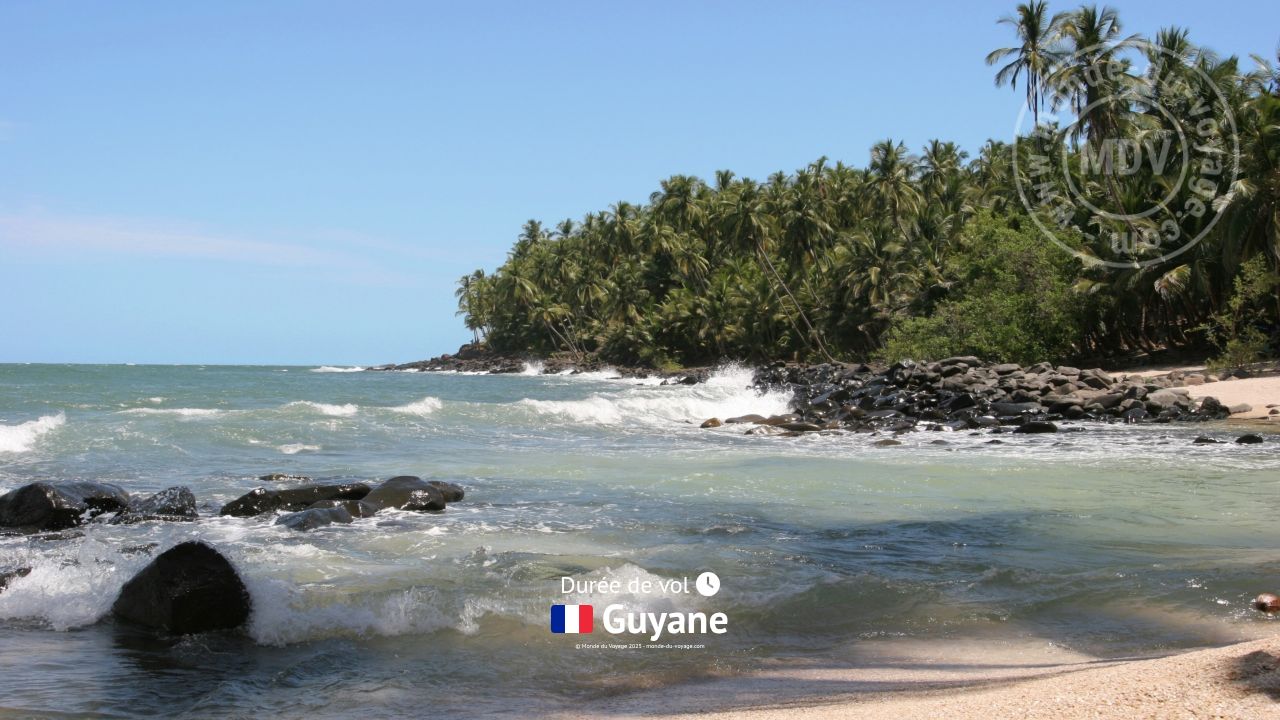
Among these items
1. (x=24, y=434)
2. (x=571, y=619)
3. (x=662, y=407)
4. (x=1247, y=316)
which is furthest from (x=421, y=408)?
(x=1247, y=316)

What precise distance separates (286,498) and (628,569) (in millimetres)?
5321

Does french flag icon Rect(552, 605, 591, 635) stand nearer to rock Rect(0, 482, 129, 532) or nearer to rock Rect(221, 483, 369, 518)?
rock Rect(221, 483, 369, 518)

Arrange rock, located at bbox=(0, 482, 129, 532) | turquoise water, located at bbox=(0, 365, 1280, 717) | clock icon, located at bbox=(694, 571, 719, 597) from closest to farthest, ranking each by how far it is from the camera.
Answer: turquoise water, located at bbox=(0, 365, 1280, 717)
clock icon, located at bbox=(694, 571, 719, 597)
rock, located at bbox=(0, 482, 129, 532)

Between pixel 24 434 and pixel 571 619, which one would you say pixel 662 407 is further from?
pixel 571 619

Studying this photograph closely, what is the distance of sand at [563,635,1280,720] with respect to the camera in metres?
3.61

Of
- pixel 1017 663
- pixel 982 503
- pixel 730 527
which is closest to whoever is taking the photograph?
pixel 1017 663

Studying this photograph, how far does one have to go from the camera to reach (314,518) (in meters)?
9.84

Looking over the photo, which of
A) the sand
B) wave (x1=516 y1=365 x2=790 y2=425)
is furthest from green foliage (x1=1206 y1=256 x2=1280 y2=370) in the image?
the sand

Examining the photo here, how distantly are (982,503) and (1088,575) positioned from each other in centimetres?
400

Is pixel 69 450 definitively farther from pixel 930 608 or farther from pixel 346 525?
pixel 930 608

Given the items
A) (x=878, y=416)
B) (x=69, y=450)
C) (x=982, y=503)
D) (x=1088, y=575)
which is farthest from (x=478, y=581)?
(x=878, y=416)

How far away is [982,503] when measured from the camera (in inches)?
441

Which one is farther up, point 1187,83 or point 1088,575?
point 1187,83

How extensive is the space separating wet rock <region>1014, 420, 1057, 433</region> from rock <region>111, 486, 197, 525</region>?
55.0 feet
